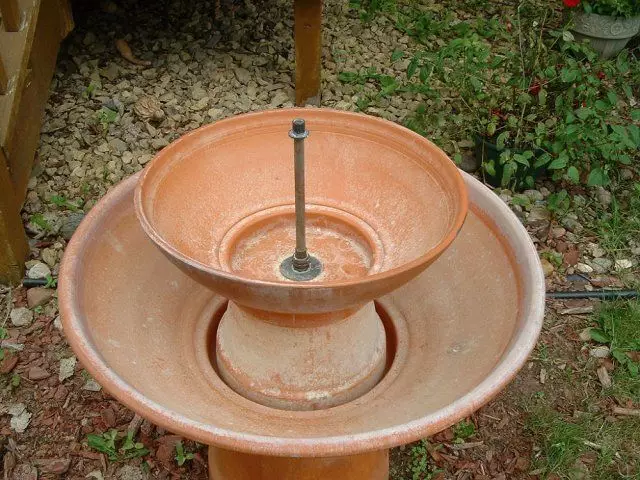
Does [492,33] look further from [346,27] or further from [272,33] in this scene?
[272,33]

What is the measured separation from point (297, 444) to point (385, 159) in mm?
829

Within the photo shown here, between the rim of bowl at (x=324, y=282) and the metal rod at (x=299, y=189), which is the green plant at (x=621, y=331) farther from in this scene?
the metal rod at (x=299, y=189)

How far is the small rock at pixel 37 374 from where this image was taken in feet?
8.43

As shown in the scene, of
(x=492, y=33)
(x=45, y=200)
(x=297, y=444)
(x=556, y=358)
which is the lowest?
(x=556, y=358)

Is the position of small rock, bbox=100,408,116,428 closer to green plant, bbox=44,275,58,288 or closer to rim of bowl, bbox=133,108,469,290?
green plant, bbox=44,275,58,288

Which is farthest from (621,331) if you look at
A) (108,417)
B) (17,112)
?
(17,112)

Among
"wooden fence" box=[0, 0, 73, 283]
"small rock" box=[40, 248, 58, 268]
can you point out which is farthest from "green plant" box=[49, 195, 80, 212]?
"small rock" box=[40, 248, 58, 268]

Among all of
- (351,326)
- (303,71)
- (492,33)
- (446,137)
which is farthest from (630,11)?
(351,326)

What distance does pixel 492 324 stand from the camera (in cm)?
175

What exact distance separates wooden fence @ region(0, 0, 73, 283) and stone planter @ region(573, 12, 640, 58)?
3.18 metres

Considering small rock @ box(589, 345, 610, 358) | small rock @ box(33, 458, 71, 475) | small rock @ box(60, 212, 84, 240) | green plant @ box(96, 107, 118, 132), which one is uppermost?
green plant @ box(96, 107, 118, 132)

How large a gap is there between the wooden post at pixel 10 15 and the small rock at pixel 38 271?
39.3 inches

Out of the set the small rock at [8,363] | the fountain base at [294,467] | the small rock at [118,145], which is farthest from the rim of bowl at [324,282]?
the small rock at [118,145]

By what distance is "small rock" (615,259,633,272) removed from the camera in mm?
3129
